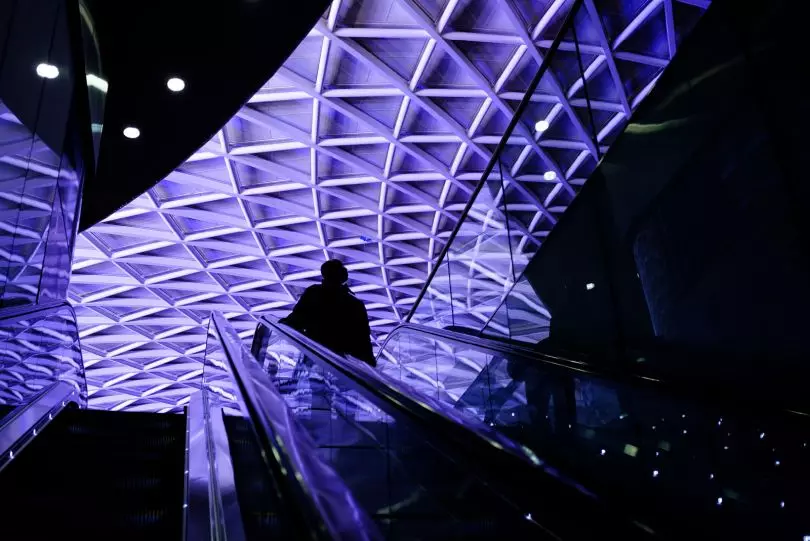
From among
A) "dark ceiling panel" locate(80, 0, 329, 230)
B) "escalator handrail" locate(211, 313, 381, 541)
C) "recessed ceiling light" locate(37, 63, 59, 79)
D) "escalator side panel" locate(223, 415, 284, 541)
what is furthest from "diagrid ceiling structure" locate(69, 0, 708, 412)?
"recessed ceiling light" locate(37, 63, 59, 79)

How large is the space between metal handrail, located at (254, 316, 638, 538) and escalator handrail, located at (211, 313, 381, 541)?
0.35 metres

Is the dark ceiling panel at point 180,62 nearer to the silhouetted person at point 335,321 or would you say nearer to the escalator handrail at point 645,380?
the silhouetted person at point 335,321

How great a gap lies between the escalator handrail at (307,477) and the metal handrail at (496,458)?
35cm

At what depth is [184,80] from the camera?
948cm

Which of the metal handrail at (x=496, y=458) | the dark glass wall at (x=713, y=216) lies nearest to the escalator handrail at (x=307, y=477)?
the metal handrail at (x=496, y=458)

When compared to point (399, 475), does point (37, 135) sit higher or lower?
higher

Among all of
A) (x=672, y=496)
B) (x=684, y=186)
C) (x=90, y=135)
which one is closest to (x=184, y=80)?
(x=90, y=135)

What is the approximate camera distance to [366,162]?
867 inches

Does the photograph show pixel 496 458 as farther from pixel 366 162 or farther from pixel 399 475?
pixel 366 162

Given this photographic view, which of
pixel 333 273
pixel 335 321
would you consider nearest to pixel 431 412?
pixel 335 321

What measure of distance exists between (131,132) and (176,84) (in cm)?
183

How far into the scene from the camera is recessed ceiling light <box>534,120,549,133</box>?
19.7ft

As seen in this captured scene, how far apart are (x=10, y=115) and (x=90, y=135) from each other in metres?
4.36

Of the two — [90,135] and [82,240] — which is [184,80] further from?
[82,240]
